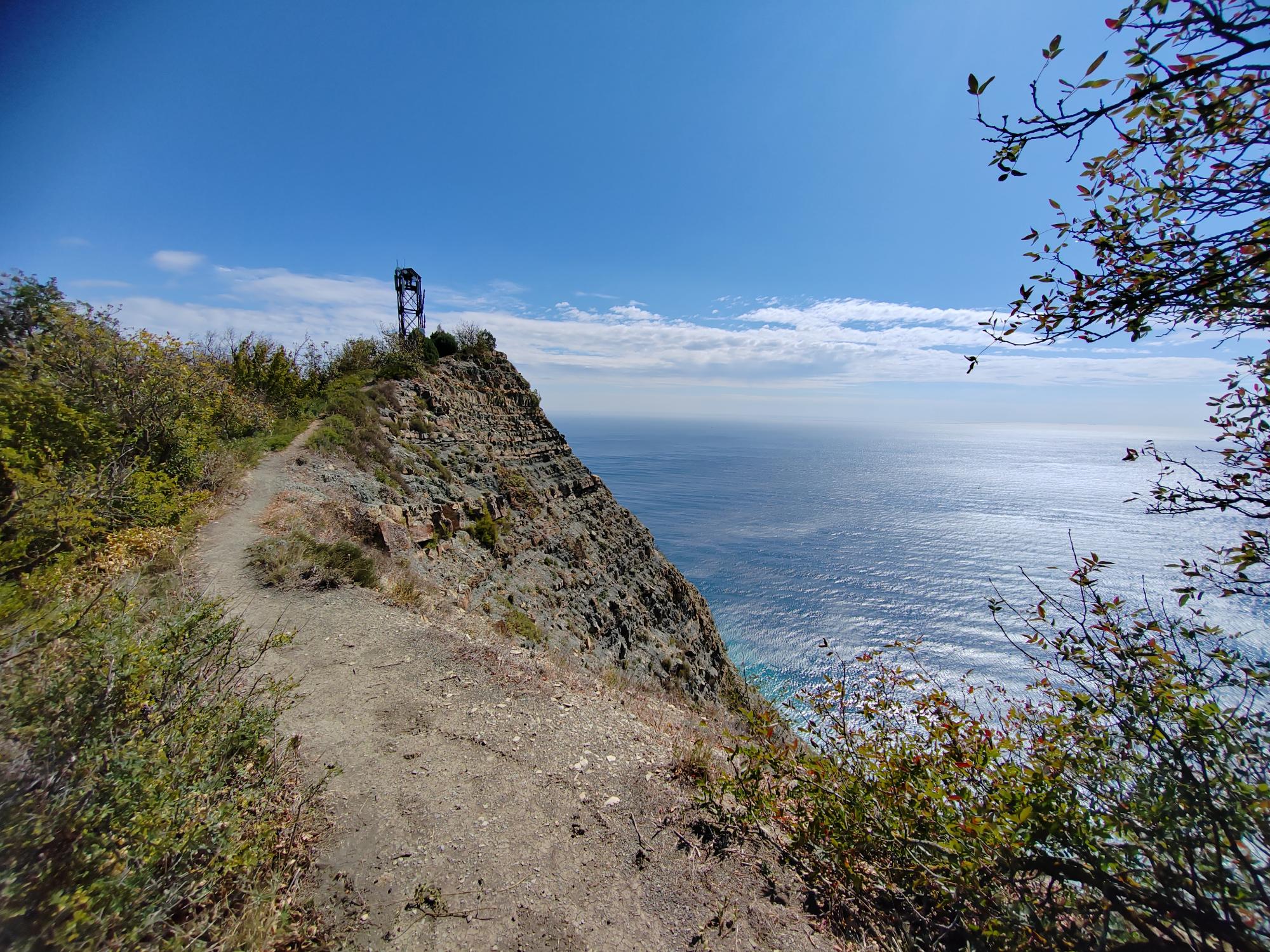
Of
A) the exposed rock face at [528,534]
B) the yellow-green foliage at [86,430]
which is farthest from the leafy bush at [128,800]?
the exposed rock face at [528,534]

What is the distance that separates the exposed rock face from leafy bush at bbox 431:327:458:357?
193 centimetres

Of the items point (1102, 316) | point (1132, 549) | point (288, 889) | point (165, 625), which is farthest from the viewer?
point (1132, 549)

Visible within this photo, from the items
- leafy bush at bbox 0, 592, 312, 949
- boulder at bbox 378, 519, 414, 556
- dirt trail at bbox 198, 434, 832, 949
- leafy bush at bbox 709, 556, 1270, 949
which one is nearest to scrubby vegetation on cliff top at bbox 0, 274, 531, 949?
leafy bush at bbox 0, 592, 312, 949

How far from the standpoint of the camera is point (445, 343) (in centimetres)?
2833

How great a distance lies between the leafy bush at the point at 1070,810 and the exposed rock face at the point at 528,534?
10.0m

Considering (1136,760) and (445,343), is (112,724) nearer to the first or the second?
(1136,760)

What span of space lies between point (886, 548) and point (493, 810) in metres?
52.3

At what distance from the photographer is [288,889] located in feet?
10.9

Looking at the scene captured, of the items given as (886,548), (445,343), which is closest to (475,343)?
(445,343)

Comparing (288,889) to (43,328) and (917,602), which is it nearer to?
(43,328)

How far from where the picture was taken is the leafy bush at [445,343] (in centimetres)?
2828

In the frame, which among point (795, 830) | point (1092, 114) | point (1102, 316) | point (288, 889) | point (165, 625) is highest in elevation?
point (1092, 114)

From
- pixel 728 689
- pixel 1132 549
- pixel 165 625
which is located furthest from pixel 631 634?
pixel 1132 549

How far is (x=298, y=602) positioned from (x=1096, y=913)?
32.8 feet
